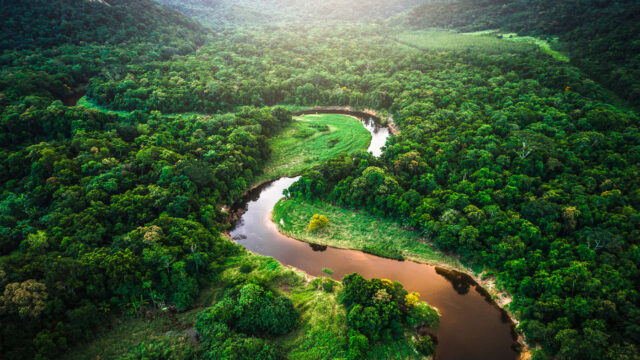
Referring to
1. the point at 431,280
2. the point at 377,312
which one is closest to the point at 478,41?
the point at 431,280

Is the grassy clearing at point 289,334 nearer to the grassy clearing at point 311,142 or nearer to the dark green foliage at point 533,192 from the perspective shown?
the dark green foliage at point 533,192

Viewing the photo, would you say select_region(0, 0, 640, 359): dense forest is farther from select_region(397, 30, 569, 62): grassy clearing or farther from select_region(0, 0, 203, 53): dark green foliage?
select_region(397, 30, 569, 62): grassy clearing

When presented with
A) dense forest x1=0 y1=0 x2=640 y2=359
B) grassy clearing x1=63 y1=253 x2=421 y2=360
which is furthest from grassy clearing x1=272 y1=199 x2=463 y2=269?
grassy clearing x1=63 y1=253 x2=421 y2=360

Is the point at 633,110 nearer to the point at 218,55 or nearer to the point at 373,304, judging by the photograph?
the point at 373,304

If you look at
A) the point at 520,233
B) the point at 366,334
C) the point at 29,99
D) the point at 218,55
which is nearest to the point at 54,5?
the point at 218,55

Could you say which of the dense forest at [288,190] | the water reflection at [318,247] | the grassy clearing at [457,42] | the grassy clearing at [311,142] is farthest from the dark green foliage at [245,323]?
the grassy clearing at [457,42]
